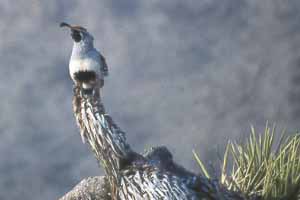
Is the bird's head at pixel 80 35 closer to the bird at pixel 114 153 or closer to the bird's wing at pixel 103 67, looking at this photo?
the bird at pixel 114 153

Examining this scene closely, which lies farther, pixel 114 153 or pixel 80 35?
pixel 114 153

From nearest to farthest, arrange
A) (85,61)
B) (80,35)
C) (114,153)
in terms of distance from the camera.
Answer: (85,61) → (80,35) → (114,153)

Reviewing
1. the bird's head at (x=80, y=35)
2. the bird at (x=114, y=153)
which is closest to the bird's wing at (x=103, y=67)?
the bird at (x=114, y=153)

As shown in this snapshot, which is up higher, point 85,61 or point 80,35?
point 80,35

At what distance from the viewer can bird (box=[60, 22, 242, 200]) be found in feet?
27.9

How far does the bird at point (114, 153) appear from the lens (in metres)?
8.49

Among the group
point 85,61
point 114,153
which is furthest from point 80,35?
point 114,153

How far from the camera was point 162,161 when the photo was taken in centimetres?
914

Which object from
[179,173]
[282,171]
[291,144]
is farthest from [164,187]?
[291,144]

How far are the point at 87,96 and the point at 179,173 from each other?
144 centimetres

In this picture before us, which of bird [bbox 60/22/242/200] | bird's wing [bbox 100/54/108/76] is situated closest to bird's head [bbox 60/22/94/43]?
bird [bbox 60/22/242/200]

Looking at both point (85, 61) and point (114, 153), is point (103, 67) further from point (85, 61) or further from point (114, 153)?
point (114, 153)

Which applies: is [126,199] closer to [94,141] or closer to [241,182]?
[94,141]

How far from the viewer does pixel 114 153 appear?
8.70 metres
